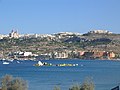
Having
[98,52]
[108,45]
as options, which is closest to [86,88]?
[98,52]

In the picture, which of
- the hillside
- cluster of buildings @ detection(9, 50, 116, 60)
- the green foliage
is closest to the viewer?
the green foliage

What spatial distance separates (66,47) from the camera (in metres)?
108

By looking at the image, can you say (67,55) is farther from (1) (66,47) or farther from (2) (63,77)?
(2) (63,77)

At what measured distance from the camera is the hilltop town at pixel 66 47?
96.2 m

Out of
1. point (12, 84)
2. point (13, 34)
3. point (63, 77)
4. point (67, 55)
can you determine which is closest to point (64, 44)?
point (67, 55)

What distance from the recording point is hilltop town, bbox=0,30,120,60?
96.2 metres

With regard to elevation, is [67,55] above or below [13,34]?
below

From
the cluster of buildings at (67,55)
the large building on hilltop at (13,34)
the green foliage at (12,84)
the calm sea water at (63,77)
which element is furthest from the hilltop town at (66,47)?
the green foliage at (12,84)

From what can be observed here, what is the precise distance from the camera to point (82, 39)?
114m

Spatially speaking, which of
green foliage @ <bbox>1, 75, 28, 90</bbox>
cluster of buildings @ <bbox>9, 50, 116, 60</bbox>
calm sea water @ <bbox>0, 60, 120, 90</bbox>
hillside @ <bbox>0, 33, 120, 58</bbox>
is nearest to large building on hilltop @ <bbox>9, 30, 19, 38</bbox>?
hillside @ <bbox>0, 33, 120, 58</bbox>

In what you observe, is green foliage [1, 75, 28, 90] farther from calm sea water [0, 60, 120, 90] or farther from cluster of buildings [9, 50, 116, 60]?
cluster of buildings [9, 50, 116, 60]

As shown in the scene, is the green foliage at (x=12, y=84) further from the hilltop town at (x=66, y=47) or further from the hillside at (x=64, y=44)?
the hillside at (x=64, y=44)

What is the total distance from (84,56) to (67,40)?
19.0 meters

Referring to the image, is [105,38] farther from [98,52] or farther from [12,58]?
[12,58]
